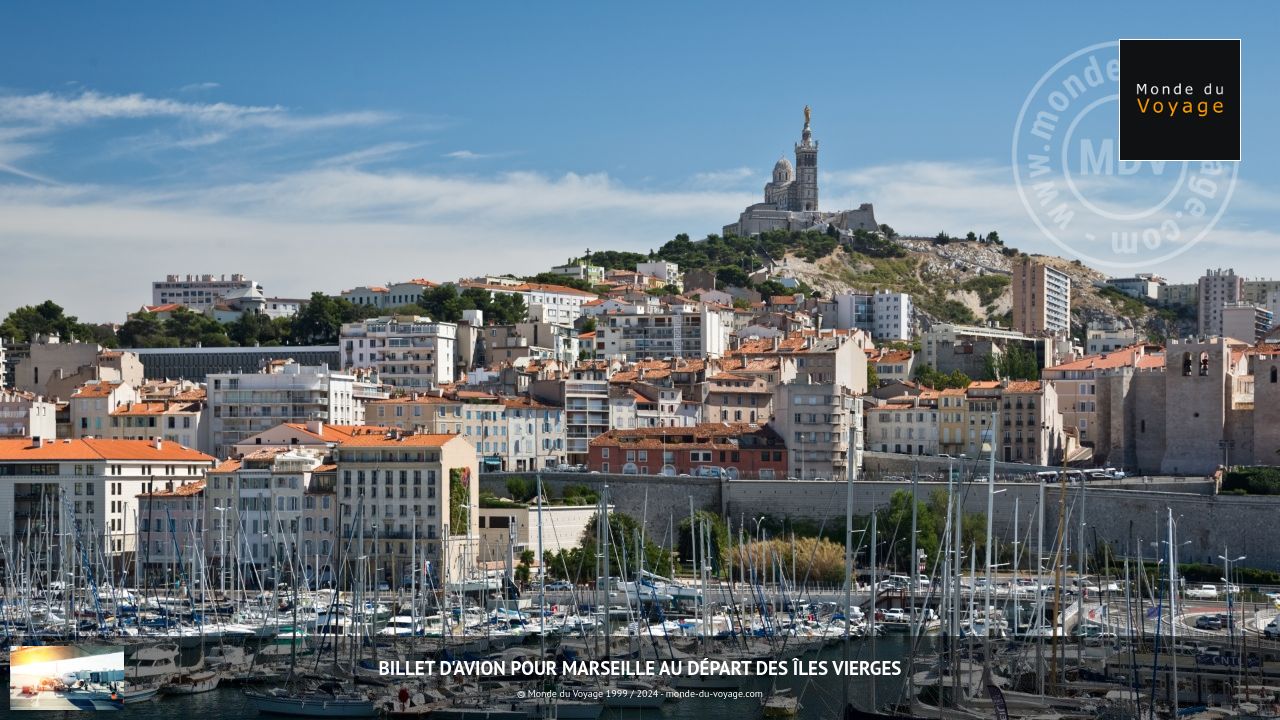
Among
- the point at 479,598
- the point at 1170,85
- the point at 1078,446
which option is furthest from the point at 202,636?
the point at 1078,446

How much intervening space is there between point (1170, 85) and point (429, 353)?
172 ft

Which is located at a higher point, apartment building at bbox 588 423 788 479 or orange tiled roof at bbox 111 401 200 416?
orange tiled roof at bbox 111 401 200 416

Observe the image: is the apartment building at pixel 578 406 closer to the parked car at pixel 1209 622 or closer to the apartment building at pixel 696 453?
the apartment building at pixel 696 453

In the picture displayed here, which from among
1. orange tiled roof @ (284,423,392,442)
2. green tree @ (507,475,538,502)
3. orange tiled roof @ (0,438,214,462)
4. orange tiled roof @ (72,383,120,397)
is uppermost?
orange tiled roof @ (72,383,120,397)

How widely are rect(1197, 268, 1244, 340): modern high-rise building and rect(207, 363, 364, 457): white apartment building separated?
2939 inches

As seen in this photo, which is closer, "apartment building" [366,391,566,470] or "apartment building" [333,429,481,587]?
"apartment building" [333,429,481,587]

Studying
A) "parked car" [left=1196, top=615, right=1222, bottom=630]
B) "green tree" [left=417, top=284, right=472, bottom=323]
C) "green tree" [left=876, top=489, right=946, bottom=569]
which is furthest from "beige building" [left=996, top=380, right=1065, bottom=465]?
"green tree" [left=417, top=284, right=472, bottom=323]

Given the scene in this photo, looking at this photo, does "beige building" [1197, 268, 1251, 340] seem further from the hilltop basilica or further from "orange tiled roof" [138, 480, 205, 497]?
"orange tiled roof" [138, 480, 205, 497]

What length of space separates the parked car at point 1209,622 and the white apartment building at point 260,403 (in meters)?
33.0

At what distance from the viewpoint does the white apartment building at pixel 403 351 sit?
81062 mm

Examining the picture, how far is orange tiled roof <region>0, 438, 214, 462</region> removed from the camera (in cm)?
5591

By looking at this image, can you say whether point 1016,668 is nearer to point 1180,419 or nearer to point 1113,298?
point 1180,419

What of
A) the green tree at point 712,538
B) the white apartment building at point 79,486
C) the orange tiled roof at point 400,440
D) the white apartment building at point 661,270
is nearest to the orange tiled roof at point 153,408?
the white apartment building at point 79,486

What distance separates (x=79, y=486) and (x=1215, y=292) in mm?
92018
